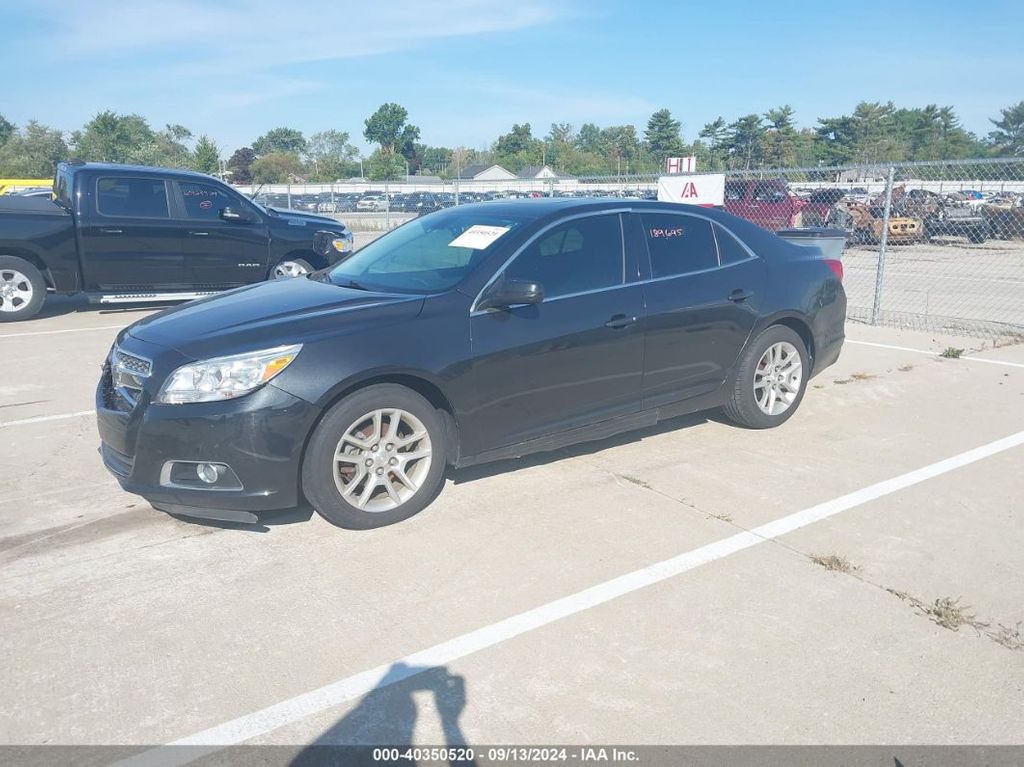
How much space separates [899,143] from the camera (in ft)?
233

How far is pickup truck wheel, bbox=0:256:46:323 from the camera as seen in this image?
33.5 feet

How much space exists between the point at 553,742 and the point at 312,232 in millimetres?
10131

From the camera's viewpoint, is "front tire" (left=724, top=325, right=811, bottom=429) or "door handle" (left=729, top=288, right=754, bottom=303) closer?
"door handle" (left=729, top=288, right=754, bottom=303)

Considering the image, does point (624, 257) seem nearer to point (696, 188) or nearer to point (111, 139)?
point (696, 188)

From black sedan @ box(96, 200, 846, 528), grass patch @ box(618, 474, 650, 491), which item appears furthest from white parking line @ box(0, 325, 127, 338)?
grass patch @ box(618, 474, 650, 491)

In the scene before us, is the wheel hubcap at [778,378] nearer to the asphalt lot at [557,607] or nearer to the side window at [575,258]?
the asphalt lot at [557,607]

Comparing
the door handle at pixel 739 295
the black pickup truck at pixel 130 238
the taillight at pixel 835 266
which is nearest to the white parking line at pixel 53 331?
the black pickup truck at pixel 130 238

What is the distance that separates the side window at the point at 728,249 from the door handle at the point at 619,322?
41.2 inches

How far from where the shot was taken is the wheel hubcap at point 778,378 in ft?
19.7

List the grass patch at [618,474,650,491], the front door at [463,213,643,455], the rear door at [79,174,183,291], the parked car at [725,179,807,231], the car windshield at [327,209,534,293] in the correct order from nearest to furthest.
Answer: the front door at [463,213,643,455], the car windshield at [327,209,534,293], the grass patch at [618,474,650,491], the rear door at [79,174,183,291], the parked car at [725,179,807,231]

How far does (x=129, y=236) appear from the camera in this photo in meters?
10.5

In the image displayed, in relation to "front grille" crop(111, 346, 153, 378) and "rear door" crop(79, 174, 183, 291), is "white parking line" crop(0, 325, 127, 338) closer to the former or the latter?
"rear door" crop(79, 174, 183, 291)

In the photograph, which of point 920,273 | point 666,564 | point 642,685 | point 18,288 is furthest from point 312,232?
point 920,273

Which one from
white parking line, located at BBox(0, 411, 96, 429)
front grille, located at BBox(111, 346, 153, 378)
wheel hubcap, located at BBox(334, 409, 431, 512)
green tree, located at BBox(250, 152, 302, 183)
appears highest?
green tree, located at BBox(250, 152, 302, 183)
